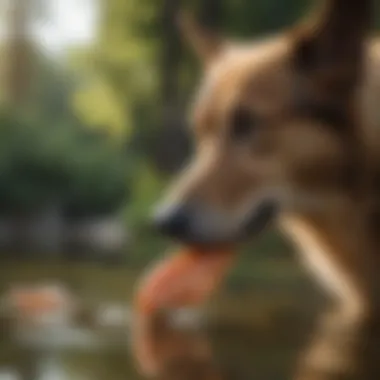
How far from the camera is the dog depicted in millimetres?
1570

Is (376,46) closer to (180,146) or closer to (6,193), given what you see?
(180,146)

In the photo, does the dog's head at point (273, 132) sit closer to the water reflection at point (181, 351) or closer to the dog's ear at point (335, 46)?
the dog's ear at point (335, 46)

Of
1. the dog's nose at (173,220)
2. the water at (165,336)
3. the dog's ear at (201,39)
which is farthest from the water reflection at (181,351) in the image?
the dog's ear at (201,39)

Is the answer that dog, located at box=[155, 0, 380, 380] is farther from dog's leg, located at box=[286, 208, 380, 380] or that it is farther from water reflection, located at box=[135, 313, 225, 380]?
water reflection, located at box=[135, 313, 225, 380]

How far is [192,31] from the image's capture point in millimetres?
1608

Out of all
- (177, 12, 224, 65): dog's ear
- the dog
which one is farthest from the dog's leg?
(177, 12, 224, 65): dog's ear

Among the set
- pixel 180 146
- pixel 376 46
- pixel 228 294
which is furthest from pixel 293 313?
pixel 376 46

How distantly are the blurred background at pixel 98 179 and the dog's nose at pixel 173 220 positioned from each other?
0.07ft

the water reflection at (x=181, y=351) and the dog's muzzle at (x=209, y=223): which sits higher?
the dog's muzzle at (x=209, y=223)

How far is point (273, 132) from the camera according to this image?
158cm

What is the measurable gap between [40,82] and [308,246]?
0.48 m

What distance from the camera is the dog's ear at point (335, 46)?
1578mm

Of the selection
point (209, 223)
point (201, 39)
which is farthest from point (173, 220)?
point (201, 39)

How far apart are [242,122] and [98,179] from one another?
233 millimetres
